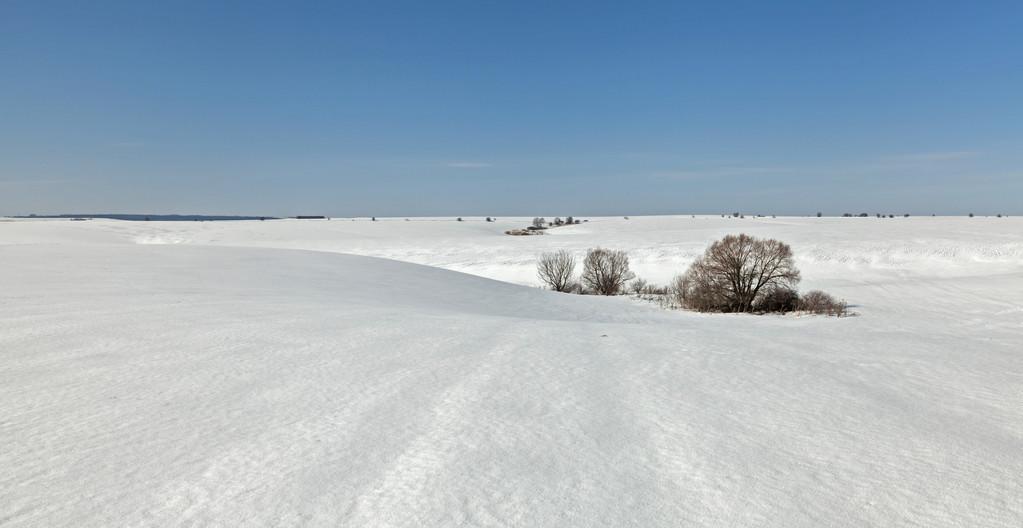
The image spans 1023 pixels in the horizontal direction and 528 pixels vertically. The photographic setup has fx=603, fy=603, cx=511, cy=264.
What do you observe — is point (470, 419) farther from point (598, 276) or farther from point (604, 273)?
point (598, 276)

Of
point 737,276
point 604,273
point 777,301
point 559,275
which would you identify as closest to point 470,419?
point 737,276

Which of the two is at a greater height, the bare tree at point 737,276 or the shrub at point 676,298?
the bare tree at point 737,276

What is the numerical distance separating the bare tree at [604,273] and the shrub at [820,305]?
7.56 meters

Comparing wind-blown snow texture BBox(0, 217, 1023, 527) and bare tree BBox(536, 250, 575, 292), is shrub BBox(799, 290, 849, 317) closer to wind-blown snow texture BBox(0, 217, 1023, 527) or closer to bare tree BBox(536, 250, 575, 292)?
wind-blown snow texture BBox(0, 217, 1023, 527)

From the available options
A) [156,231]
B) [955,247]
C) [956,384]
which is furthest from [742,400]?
[156,231]

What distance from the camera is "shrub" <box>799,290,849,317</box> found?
53.2 ft

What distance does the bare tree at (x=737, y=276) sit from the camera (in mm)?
17875

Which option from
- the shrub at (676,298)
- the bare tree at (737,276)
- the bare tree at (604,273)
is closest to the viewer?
the bare tree at (737,276)

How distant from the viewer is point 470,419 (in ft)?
12.9

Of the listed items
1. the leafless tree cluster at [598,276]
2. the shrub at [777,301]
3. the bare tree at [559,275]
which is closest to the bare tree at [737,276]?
the shrub at [777,301]

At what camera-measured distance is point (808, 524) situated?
2.76 m

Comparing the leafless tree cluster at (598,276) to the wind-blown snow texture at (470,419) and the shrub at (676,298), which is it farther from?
the wind-blown snow texture at (470,419)

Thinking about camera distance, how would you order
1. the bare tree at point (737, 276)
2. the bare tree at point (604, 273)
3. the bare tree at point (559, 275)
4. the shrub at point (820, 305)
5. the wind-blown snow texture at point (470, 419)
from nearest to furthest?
1. the wind-blown snow texture at point (470, 419)
2. the shrub at point (820, 305)
3. the bare tree at point (737, 276)
4. the bare tree at point (604, 273)
5. the bare tree at point (559, 275)

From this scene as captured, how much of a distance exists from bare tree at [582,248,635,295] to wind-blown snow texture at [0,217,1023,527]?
1539 cm
